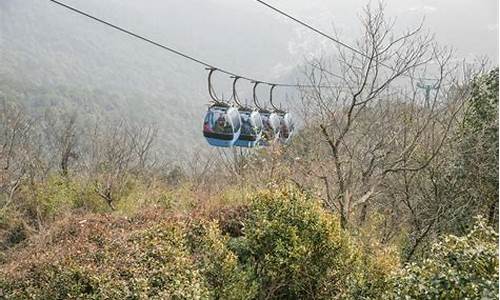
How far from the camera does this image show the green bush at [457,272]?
3557mm

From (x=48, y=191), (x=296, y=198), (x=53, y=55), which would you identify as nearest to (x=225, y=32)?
(x=53, y=55)

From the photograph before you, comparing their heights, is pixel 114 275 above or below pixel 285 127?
below

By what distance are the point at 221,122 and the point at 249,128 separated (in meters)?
0.62

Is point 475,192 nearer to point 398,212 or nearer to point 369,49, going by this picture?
point 398,212

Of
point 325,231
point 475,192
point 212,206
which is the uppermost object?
point 475,192

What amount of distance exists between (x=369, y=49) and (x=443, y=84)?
98.7 inches

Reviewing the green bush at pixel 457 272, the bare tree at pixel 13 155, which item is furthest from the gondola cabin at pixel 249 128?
the bare tree at pixel 13 155

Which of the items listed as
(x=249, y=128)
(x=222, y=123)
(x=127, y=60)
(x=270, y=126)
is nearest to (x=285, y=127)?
(x=270, y=126)

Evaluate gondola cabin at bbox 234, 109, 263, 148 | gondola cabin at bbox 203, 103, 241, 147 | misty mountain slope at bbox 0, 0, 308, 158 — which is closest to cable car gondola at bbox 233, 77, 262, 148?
gondola cabin at bbox 234, 109, 263, 148

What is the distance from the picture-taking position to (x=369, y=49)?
8492 millimetres

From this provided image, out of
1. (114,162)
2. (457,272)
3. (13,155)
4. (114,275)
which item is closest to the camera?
(457,272)

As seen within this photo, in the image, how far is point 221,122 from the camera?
8.04 m

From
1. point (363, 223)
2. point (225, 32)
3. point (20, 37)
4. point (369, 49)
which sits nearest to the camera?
point (369, 49)

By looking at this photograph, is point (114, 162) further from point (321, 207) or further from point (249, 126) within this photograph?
point (321, 207)
